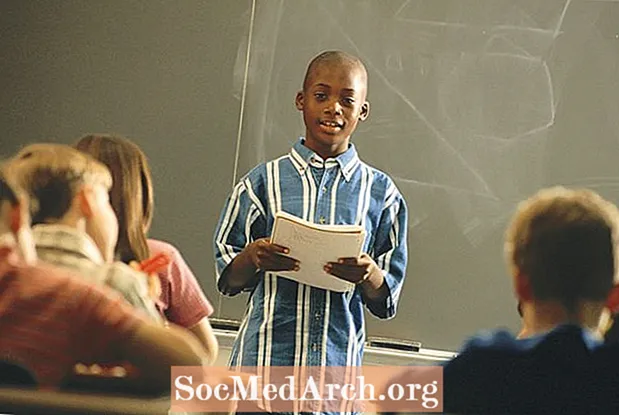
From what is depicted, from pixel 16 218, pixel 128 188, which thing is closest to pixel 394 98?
pixel 128 188

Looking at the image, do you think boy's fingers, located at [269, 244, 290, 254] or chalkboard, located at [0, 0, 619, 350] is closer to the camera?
boy's fingers, located at [269, 244, 290, 254]

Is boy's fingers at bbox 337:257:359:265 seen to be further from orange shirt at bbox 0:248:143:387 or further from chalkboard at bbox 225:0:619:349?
orange shirt at bbox 0:248:143:387

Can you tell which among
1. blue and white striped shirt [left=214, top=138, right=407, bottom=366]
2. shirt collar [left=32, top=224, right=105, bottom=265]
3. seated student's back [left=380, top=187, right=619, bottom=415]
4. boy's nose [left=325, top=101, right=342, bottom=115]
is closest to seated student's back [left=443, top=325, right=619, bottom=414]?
seated student's back [left=380, top=187, right=619, bottom=415]

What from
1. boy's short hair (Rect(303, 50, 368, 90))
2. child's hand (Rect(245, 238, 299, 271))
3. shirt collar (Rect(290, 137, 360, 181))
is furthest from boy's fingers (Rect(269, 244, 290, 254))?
boy's short hair (Rect(303, 50, 368, 90))

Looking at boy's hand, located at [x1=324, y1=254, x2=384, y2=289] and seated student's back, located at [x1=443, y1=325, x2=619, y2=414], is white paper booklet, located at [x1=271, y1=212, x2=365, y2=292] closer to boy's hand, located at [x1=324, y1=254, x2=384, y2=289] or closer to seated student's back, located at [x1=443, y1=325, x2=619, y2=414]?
boy's hand, located at [x1=324, y1=254, x2=384, y2=289]

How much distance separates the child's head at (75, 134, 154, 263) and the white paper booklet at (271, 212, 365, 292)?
17 centimetres

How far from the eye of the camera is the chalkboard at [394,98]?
1.53 meters

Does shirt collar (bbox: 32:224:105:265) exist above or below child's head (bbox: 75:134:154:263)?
below

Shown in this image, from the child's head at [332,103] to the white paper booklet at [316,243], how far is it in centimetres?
11

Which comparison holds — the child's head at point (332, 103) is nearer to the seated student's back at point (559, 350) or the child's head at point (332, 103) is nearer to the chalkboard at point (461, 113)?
the chalkboard at point (461, 113)

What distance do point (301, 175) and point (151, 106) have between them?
0.75 feet

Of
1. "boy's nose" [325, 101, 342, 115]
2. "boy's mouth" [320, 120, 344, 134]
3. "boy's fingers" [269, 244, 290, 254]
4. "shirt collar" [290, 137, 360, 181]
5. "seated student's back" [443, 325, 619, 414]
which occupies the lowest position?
"seated student's back" [443, 325, 619, 414]

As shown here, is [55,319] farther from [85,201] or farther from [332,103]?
[332,103]

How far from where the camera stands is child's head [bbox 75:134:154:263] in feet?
4.81
